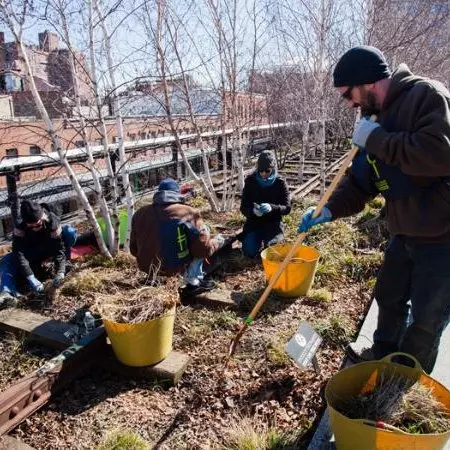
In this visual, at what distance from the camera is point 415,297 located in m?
2.39

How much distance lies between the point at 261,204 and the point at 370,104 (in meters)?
2.82

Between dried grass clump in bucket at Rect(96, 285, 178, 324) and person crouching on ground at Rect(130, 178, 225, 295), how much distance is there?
604mm

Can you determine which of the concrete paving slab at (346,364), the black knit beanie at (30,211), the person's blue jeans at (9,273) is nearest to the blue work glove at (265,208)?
the concrete paving slab at (346,364)

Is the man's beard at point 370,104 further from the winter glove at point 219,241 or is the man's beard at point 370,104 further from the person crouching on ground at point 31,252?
the person crouching on ground at point 31,252

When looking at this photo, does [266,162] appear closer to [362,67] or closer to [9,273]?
[362,67]

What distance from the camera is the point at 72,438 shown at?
8.25 ft

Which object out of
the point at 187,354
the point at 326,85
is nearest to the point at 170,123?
the point at 326,85

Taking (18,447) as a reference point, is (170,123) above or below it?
above

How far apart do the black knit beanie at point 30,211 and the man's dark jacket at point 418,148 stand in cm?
351

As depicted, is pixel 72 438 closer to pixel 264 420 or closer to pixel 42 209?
pixel 264 420

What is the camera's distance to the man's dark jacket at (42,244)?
4531 mm

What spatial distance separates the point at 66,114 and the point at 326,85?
4839 mm

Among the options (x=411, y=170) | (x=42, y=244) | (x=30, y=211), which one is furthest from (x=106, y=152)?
(x=411, y=170)

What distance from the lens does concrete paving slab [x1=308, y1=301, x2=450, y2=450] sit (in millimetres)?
2316
